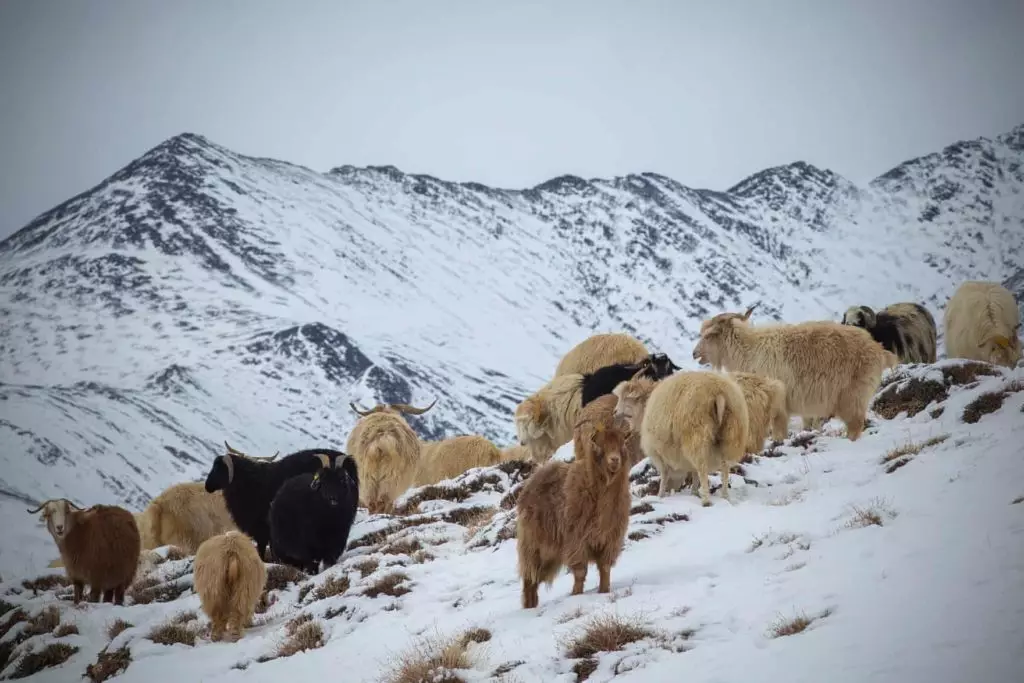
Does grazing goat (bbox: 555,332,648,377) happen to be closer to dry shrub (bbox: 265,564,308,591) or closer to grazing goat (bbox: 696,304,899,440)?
grazing goat (bbox: 696,304,899,440)

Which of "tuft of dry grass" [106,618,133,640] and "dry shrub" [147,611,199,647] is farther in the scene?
→ "tuft of dry grass" [106,618,133,640]

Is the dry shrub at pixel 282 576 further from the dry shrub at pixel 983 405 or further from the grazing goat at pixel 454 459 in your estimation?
the dry shrub at pixel 983 405

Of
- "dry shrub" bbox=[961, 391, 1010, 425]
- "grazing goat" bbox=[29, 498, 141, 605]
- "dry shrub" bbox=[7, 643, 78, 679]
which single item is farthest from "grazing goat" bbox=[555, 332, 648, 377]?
"dry shrub" bbox=[7, 643, 78, 679]

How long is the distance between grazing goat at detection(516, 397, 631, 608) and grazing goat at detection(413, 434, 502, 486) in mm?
10287

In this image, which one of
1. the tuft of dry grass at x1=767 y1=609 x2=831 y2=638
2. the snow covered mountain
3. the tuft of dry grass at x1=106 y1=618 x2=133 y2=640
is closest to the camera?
the tuft of dry grass at x1=767 y1=609 x2=831 y2=638

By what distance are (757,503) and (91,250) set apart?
12780cm

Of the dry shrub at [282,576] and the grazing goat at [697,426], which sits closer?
the grazing goat at [697,426]

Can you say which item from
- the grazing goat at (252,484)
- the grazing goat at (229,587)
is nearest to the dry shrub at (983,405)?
the grazing goat at (229,587)

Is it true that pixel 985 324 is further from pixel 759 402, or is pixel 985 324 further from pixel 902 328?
pixel 759 402

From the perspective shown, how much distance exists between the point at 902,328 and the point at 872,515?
11.2m

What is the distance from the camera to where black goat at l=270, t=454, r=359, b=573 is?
36.6 ft

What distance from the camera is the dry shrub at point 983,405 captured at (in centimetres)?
920

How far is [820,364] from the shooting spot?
36.3ft

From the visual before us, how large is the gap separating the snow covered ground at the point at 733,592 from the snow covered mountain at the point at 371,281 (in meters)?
32.8
